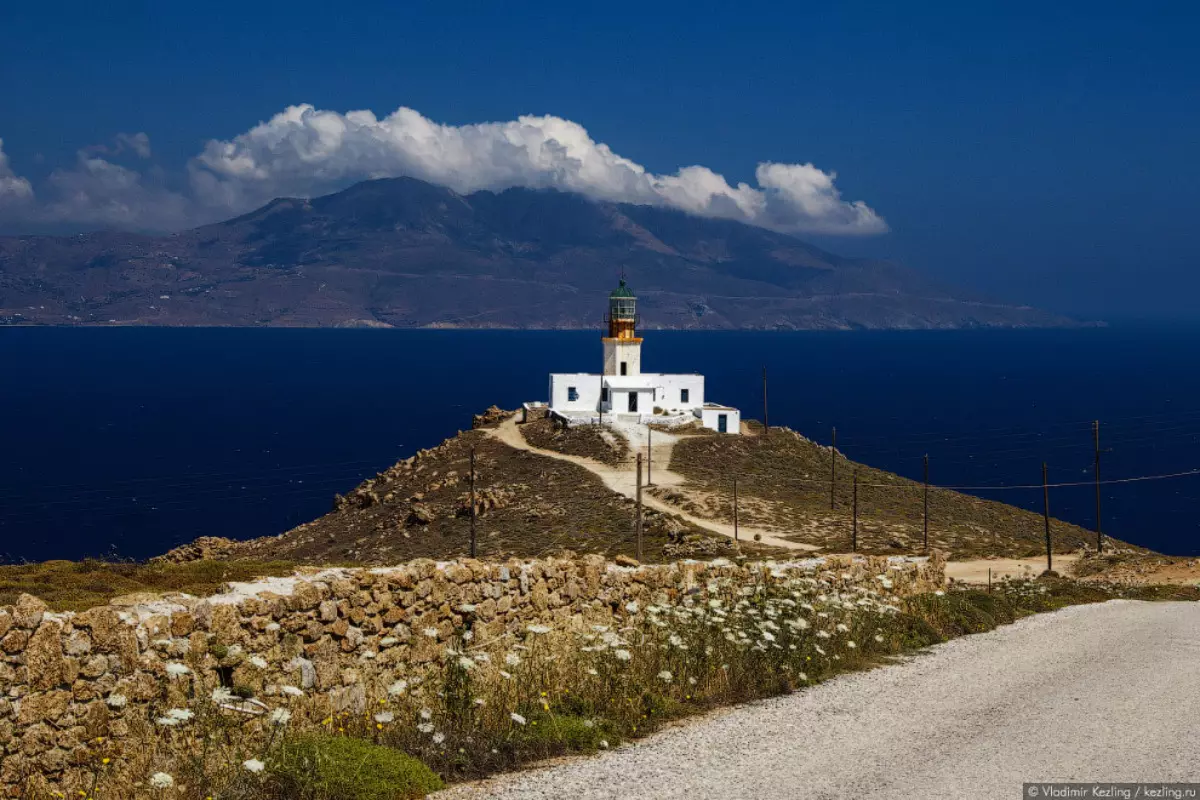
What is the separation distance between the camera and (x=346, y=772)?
32.8ft

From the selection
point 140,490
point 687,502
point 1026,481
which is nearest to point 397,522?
point 687,502

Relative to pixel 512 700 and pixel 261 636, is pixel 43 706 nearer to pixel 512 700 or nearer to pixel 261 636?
pixel 261 636

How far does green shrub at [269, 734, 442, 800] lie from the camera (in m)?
9.80

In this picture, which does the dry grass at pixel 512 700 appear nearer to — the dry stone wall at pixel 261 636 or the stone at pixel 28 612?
the dry stone wall at pixel 261 636

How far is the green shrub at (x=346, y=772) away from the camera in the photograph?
9797 mm

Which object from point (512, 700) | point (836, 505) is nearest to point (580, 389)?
point (836, 505)

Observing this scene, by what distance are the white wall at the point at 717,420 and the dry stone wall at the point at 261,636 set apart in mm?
55052

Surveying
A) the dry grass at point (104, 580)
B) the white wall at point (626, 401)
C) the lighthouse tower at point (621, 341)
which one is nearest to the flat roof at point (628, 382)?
the white wall at point (626, 401)

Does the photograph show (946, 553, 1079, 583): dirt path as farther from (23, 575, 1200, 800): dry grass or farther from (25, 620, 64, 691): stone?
(25, 620, 64, 691): stone

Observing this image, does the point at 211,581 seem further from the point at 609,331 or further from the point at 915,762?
the point at 609,331

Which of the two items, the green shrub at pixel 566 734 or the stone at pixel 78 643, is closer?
the stone at pixel 78 643

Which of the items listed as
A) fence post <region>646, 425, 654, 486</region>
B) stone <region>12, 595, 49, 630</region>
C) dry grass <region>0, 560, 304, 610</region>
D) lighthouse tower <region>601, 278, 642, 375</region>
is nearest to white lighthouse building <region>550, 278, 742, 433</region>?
lighthouse tower <region>601, 278, 642, 375</region>

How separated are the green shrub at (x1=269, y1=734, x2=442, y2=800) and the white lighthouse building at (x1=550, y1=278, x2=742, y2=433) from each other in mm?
60635

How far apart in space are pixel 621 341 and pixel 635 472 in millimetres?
18297
